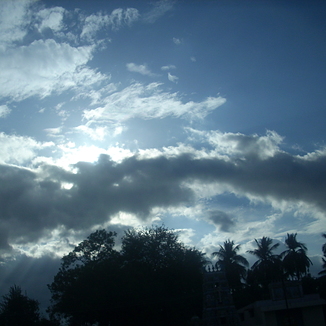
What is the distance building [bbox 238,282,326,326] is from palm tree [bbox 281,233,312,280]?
1368 cm

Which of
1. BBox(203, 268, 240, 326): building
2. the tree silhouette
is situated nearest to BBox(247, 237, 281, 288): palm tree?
BBox(203, 268, 240, 326): building

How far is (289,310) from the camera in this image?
39344 mm

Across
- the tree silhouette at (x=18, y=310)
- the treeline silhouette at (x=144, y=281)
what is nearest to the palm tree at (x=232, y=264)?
the treeline silhouette at (x=144, y=281)

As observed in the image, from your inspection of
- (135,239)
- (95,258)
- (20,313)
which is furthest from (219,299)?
(20,313)

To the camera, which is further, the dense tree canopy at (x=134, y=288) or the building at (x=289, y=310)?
the dense tree canopy at (x=134, y=288)

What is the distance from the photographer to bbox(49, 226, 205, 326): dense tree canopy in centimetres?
4516

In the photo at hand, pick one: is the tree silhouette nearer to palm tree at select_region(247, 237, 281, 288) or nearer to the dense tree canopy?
the dense tree canopy

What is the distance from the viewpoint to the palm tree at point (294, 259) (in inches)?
2152

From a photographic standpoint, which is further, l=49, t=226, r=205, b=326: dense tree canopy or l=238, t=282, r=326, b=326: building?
l=49, t=226, r=205, b=326: dense tree canopy

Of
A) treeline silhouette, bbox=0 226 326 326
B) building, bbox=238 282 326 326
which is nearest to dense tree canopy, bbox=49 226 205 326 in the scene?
treeline silhouette, bbox=0 226 326 326

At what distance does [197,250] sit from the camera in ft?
184

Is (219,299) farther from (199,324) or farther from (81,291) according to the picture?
(81,291)

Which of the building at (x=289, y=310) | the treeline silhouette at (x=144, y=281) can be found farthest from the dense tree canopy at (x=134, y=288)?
the building at (x=289, y=310)

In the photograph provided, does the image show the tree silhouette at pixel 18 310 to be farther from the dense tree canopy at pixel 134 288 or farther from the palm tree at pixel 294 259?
the palm tree at pixel 294 259
